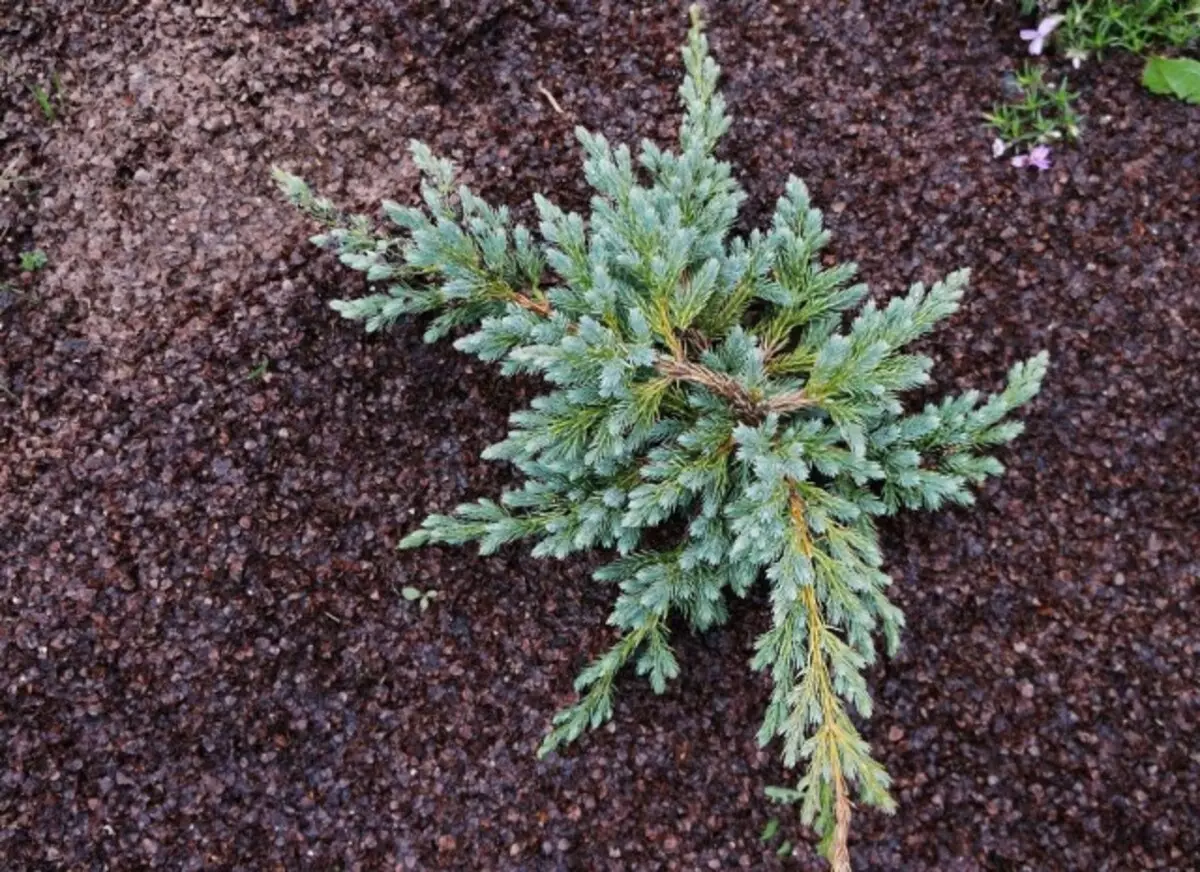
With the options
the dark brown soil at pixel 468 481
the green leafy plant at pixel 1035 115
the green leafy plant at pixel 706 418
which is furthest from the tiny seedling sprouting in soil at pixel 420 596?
the green leafy plant at pixel 1035 115

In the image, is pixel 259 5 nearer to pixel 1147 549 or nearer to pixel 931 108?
pixel 931 108

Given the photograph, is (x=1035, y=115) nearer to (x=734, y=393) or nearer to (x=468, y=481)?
(x=734, y=393)

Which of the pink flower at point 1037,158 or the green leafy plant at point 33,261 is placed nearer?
the pink flower at point 1037,158

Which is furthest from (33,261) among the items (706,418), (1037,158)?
(1037,158)

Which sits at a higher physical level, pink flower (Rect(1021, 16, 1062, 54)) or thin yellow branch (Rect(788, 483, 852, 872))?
pink flower (Rect(1021, 16, 1062, 54))

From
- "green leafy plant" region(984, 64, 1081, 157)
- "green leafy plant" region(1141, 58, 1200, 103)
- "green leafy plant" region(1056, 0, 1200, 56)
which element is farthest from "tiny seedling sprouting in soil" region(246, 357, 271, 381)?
"green leafy plant" region(1141, 58, 1200, 103)

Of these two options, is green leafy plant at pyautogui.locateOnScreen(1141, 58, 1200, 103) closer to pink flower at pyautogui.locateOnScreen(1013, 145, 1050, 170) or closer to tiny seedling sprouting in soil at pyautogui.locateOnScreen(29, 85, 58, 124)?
pink flower at pyautogui.locateOnScreen(1013, 145, 1050, 170)

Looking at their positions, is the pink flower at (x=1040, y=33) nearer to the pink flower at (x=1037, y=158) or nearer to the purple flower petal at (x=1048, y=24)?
the purple flower petal at (x=1048, y=24)
